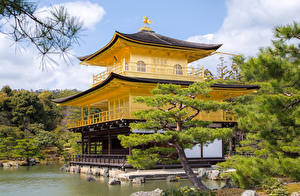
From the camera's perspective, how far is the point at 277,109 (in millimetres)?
6699

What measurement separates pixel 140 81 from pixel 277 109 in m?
9.16

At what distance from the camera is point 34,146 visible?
2812 centimetres

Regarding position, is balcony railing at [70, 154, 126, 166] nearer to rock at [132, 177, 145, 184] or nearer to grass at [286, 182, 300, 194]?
rock at [132, 177, 145, 184]

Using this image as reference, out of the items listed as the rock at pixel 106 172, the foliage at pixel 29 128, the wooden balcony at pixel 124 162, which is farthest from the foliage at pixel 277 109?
the foliage at pixel 29 128

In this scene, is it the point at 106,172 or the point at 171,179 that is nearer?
the point at 171,179

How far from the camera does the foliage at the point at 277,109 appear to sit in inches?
248

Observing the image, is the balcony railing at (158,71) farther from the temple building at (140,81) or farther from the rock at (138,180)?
the rock at (138,180)

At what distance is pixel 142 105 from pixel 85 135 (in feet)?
22.2

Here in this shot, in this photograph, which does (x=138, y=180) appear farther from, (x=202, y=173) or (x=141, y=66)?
(x=141, y=66)

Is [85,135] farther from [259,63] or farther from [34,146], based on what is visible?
[259,63]

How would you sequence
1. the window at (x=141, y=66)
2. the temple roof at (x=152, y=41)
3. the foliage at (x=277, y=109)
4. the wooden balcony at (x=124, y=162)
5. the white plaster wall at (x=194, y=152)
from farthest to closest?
1. the window at (x=141, y=66)
2. the temple roof at (x=152, y=41)
3. the white plaster wall at (x=194, y=152)
4. the wooden balcony at (x=124, y=162)
5. the foliage at (x=277, y=109)

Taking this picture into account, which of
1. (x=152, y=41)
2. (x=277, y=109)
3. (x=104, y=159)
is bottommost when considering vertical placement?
(x=104, y=159)

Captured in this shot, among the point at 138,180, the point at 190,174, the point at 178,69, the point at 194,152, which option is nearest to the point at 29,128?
the point at 178,69

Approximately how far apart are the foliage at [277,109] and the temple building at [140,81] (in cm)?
865
